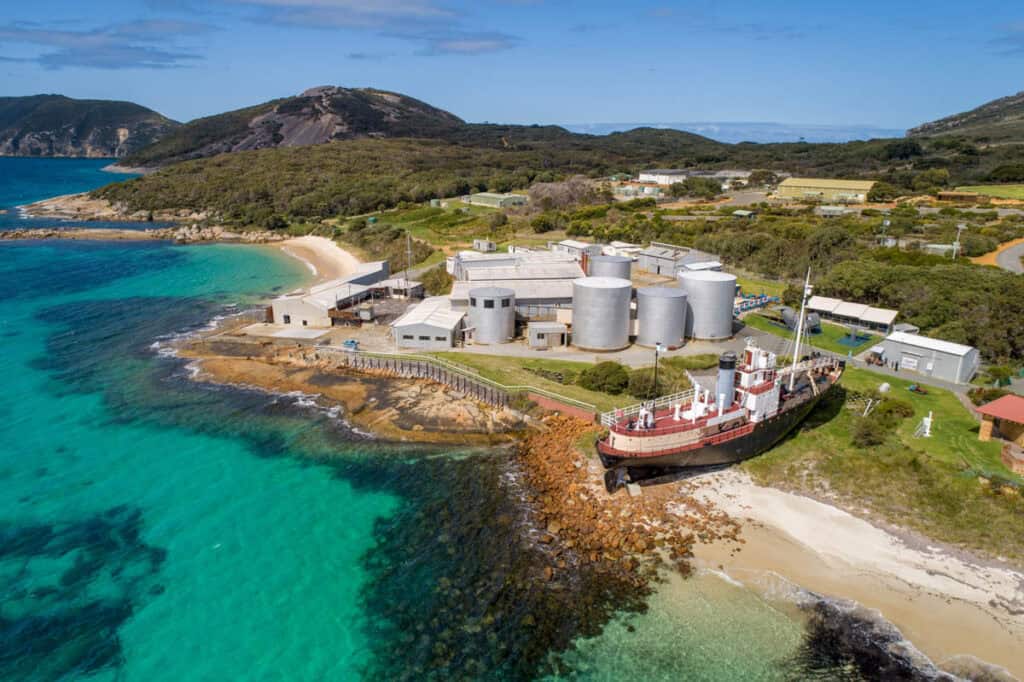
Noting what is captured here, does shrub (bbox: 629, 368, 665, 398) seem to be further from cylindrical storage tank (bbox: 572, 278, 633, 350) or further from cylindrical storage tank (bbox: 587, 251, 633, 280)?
cylindrical storage tank (bbox: 587, 251, 633, 280)

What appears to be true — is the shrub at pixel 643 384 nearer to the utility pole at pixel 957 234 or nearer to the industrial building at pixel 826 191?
the utility pole at pixel 957 234

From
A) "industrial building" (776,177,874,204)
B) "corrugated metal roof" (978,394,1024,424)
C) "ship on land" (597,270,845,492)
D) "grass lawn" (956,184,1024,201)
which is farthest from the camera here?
"industrial building" (776,177,874,204)

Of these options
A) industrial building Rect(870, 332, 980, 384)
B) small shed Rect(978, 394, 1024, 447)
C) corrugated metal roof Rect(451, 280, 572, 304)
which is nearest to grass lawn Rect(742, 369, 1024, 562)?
small shed Rect(978, 394, 1024, 447)

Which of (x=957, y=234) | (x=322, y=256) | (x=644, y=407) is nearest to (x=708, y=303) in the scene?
(x=644, y=407)

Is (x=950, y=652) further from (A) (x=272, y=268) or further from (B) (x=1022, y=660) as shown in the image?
(A) (x=272, y=268)

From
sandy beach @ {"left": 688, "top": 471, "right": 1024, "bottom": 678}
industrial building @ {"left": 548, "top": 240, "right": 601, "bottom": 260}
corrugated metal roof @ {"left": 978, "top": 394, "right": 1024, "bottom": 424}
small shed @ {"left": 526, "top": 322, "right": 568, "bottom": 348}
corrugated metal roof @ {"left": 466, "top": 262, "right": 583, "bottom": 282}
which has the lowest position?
sandy beach @ {"left": 688, "top": 471, "right": 1024, "bottom": 678}

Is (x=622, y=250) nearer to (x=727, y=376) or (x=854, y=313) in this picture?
(x=854, y=313)

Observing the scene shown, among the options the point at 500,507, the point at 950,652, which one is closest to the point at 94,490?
the point at 500,507
